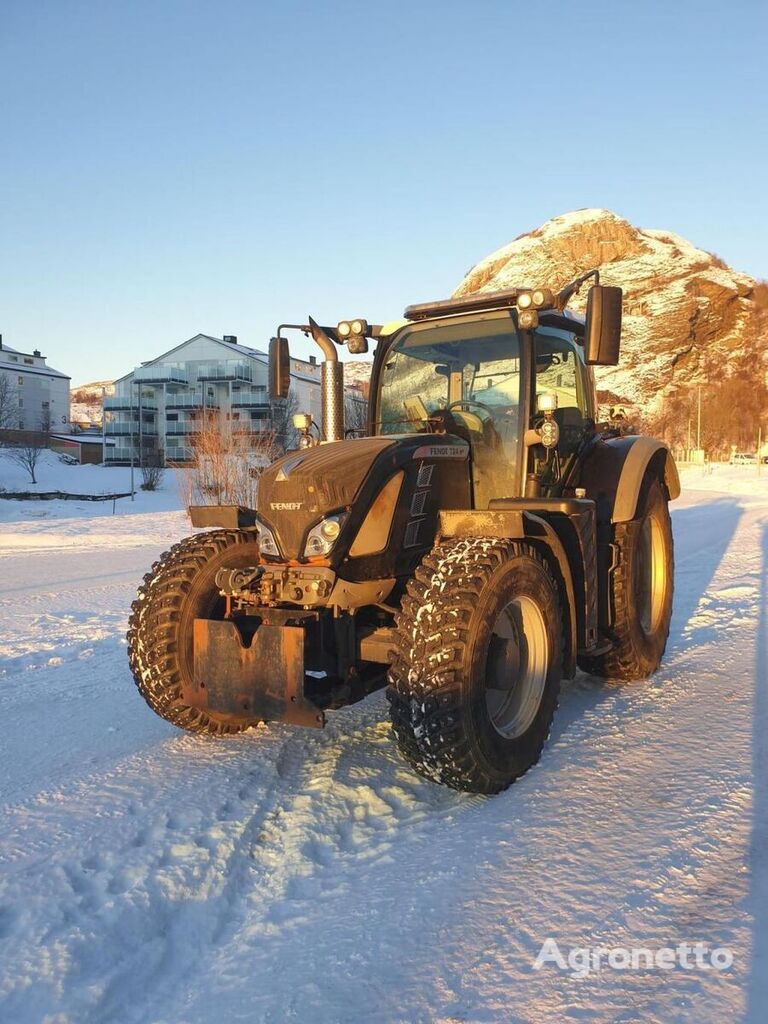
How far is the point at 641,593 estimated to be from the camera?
598 centimetres

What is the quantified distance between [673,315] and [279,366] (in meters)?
A: 97.7

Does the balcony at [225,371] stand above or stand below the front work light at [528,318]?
above

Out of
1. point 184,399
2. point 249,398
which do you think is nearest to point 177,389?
point 184,399

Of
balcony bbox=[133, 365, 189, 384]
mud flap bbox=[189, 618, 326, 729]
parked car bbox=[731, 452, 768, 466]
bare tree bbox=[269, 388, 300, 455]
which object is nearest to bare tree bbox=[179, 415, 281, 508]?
bare tree bbox=[269, 388, 300, 455]

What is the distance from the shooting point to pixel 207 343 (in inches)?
2549

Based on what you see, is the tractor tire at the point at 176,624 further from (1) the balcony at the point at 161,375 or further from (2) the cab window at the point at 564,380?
(1) the balcony at the point at 161,375

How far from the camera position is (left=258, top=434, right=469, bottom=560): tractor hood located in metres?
3.84

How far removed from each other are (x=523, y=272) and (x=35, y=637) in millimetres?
122222

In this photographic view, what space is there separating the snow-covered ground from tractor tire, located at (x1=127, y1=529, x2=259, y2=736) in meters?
0.20

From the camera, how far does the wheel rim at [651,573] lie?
5.95m

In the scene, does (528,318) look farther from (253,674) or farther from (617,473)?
Result: (253,674)

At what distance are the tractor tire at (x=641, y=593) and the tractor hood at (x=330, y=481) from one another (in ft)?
5.55

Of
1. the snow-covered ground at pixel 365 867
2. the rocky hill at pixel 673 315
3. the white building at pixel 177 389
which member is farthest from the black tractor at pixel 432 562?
the rocky hill at pixel 673 315

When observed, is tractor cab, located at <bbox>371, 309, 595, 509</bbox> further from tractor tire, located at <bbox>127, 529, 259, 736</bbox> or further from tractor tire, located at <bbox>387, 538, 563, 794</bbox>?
tractor tire, located at <bbox>127, 529, 259, 736</bbox>
